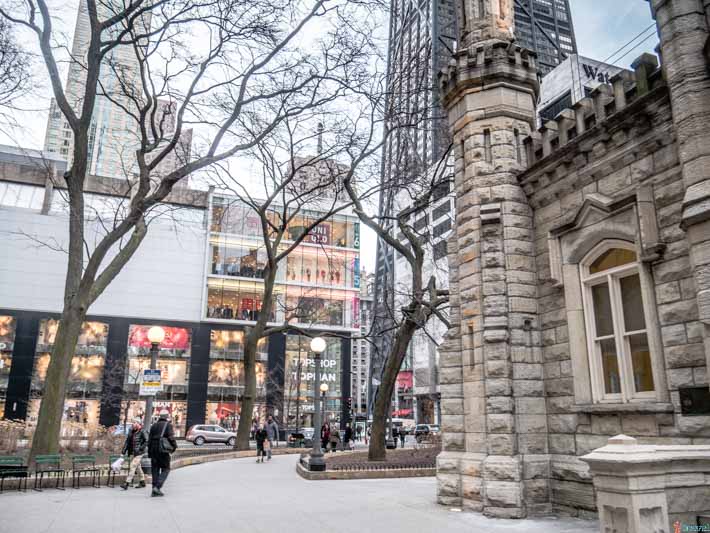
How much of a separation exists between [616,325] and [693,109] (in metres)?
3.49

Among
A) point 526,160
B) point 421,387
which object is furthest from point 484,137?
point 421,387

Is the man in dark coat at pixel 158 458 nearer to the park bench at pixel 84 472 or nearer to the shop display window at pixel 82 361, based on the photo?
the park bench at pixel 84 472

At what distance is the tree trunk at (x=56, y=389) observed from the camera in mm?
15285

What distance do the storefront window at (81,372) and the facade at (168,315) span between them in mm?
88

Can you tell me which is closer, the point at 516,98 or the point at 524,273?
the point at 524,273

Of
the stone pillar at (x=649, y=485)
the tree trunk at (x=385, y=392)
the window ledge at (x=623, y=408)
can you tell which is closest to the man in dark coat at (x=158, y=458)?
the window ledge at (x=623, y=408)

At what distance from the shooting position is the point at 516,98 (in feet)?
37.5

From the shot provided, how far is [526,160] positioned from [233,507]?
8808 mm

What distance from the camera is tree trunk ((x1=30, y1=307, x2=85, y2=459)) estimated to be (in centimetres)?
1529

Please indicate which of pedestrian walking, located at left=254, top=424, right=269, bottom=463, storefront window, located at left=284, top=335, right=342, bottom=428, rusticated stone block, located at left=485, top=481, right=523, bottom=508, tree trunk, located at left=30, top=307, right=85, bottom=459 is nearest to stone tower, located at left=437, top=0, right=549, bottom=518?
rusticated stone block, located at left=485, top=481, right=523, bottom=508

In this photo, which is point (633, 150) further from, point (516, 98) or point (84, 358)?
point (84, 358)

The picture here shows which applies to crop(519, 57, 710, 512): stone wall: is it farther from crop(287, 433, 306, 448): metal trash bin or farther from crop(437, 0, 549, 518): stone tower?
crop(287, 433, 306, 448): metal trash bin

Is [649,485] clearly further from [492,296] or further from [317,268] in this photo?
[317,268]

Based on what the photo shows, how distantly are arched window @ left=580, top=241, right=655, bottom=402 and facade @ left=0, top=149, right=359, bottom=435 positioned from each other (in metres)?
39.2
